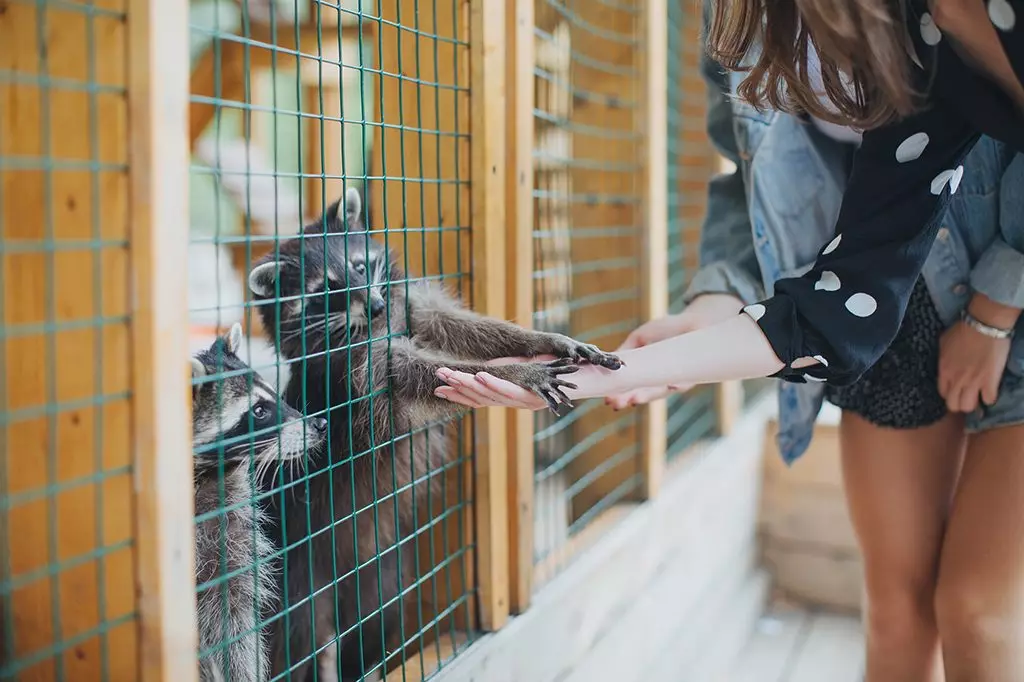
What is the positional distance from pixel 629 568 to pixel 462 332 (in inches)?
41.1

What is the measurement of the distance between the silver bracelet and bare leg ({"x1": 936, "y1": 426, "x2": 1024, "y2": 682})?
0.15 metres

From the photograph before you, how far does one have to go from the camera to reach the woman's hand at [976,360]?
4.92 ft

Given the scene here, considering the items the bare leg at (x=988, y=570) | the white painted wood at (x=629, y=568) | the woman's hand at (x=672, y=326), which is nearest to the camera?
the bare leg at (x=988, y=570)

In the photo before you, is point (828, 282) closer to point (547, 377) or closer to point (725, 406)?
point (547, 377)

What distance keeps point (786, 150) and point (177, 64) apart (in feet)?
3.78

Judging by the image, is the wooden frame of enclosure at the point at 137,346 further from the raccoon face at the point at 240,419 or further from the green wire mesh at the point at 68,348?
the raccoon face at the point at 240,419

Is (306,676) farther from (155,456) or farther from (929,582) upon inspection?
(929,582)

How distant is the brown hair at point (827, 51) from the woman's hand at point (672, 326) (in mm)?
430

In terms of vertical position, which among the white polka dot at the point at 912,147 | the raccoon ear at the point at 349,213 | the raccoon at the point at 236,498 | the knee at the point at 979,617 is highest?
the white polka dot at the point at 912,147

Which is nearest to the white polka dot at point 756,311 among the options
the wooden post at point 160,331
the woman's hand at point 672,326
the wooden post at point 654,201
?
the woman's hand at point 672,326

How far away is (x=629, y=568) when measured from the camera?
7.98 ft

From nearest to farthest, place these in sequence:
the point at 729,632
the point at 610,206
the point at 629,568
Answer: the point at 629,568
the point at 610,206
the point at 729,632

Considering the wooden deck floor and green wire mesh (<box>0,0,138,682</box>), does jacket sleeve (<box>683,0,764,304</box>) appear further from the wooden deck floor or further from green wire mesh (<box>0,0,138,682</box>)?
the wooden deck floor

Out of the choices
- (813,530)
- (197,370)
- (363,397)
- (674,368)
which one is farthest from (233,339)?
(813,530)
